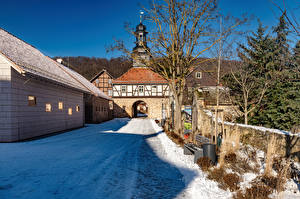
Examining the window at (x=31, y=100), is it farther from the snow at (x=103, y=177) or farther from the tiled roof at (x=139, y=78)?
the tiled roof at (x=139, y=78)

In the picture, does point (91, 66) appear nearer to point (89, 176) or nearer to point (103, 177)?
point (89, 176)

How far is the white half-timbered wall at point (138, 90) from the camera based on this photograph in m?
32.0

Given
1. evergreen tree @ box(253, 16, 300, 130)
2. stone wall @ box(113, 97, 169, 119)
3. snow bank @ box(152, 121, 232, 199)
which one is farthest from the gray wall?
stone wall @ box(113, 97, 169, 119)

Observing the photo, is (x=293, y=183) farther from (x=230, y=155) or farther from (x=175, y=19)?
(x=175, y=19)

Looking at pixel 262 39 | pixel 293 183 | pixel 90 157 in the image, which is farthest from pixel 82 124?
pixel 262 39

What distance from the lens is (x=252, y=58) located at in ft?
55.2

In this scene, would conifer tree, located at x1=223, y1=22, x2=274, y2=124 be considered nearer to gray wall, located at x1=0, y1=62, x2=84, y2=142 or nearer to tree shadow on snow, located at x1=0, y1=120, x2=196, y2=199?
tree shadow on snow, located at x1=0, y1=120, x2=196, y2=199

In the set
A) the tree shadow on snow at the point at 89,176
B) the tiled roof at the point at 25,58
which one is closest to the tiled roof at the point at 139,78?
the tiled roof at the point at 25,58

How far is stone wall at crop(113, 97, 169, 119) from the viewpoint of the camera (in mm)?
31844

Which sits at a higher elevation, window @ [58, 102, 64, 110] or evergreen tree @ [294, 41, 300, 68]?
evergreen tree @ [294, 41, 300, 68]

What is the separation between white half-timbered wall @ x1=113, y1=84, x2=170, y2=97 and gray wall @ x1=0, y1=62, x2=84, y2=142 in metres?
18.2

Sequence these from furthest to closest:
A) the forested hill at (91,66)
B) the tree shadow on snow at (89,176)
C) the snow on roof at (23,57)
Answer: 1. the forested hill at (91,66)
2. the snow on roof at (23,57)
3. the tree shadow on snow at (89,176)

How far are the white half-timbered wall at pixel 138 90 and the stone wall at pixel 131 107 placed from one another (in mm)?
749

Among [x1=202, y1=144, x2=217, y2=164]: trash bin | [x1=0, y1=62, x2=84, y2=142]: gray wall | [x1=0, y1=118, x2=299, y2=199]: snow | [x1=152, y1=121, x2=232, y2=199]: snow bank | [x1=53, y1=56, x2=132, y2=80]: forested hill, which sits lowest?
[x1=152, y1=121, x2=232, y2=199]: snow bank
